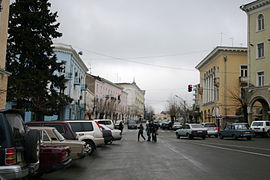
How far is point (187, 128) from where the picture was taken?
1218 inches

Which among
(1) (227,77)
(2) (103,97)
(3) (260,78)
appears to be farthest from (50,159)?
(2) (103,97)

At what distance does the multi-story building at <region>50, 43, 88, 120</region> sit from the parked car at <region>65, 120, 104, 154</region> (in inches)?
1121

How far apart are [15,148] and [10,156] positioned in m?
0.21

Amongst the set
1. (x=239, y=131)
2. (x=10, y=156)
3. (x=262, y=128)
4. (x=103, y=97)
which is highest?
(x=103, y=97)

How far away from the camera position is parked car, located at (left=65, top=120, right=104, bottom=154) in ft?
52.3

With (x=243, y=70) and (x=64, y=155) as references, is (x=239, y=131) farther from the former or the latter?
(x=243, y=70)

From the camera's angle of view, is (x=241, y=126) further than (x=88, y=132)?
Yes

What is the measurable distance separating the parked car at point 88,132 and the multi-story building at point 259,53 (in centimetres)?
2843

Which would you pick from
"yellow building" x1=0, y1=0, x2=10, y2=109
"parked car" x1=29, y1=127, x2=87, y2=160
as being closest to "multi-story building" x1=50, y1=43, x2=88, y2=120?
"yellow building" x1=0, y1=0, x2=10, y2=109

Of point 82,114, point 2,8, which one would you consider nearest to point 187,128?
point 2,8

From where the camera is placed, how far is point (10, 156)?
5.84 metres

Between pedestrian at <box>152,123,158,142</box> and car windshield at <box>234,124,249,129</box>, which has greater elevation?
car windshield at <box>234,124,249,129</box>

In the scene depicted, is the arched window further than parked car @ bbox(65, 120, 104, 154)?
Yes

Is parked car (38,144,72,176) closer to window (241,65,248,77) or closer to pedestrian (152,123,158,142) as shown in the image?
pedestrian (152,123,158,142)
